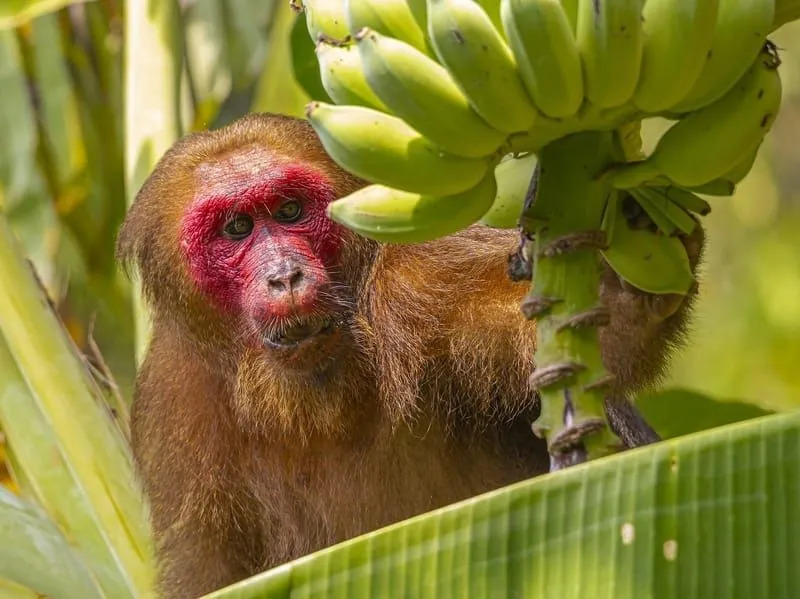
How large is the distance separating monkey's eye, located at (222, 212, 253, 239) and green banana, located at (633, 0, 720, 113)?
147cm

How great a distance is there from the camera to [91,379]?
308cm

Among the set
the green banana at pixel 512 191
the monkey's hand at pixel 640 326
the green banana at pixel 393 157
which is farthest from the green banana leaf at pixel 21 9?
the green banana at pixel 393 157

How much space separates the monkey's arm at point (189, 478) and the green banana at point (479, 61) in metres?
1.71

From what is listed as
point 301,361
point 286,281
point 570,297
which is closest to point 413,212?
point 570,297

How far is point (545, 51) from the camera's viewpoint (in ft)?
3.87

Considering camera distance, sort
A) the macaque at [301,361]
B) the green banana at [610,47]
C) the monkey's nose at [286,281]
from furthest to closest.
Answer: the macaque at [301,361] < the monkey's nose at [286,281] < the green banana at [610,47]

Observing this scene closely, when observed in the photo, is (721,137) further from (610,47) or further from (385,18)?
(385,18)

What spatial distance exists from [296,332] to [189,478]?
1.96 feet

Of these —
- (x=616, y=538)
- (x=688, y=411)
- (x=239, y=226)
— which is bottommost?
(x=688, y=411)

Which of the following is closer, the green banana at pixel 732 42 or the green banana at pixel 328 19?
the green banana at pixel 732 42

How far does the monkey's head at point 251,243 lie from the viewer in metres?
2.46

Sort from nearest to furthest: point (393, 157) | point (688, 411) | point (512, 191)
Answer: point (393, 157) → point (512, 191) → point (688, 411)

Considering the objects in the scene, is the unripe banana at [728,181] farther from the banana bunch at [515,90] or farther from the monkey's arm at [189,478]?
the monkey's arm at [189,478]

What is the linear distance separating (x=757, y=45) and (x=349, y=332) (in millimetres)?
1430
